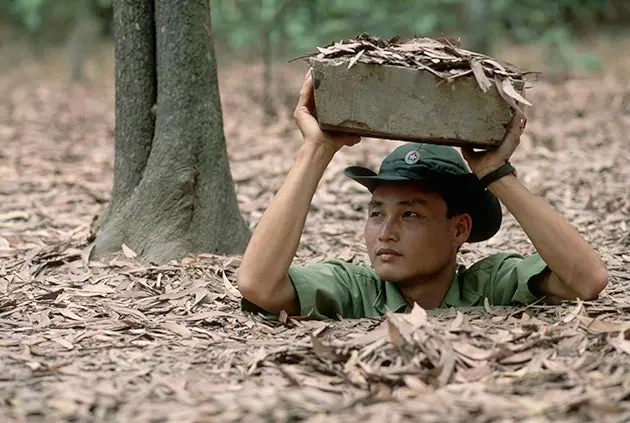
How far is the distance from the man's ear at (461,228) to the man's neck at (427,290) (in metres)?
0.09

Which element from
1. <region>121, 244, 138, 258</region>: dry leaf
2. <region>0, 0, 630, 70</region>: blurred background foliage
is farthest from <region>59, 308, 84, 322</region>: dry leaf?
<region>0, 0, 630, 70</region>: blurred background foliage

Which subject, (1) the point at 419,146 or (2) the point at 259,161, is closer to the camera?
(1) the point at 419,146

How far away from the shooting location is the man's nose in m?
3.57

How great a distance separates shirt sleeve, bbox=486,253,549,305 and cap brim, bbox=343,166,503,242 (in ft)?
0.48

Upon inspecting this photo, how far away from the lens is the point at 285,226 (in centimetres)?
346

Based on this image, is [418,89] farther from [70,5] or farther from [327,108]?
[70,5]

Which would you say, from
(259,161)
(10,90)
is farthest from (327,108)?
(10,90)

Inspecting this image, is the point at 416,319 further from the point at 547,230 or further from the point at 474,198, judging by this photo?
the point at 474,198

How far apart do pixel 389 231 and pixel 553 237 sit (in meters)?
0.62

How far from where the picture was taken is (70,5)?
1706 centimetres

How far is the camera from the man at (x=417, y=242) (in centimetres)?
343

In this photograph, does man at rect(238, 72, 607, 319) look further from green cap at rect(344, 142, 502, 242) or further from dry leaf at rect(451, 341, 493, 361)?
dry leaf at rect(451, 341, 493, 361)

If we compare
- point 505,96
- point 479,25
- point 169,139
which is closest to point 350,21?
point 479,25

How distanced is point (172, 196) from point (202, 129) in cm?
37
